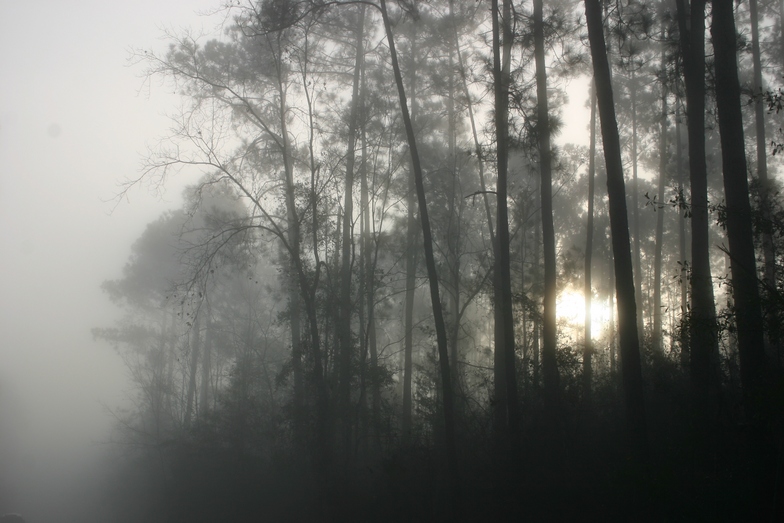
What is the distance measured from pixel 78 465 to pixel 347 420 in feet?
106

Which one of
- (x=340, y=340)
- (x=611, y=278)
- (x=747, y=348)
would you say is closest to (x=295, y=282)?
(x=340, y=340)

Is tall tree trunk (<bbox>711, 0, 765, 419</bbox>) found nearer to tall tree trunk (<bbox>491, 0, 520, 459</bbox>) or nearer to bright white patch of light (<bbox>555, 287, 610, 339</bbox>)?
tall tree trunk (<bbox>491, 0, 520, 459</bbox>)

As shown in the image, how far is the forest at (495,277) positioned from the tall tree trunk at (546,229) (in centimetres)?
6

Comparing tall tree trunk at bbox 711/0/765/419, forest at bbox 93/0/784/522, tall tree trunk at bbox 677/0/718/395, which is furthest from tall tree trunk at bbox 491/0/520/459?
tall tree trunk at bbox 711/0/765/419

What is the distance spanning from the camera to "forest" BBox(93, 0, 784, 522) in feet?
26.0

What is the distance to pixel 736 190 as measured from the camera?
8.11 meters

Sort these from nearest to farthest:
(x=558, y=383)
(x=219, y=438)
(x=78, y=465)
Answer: (x=558, y=383)
(x=219, y=438)
(x=78, y=465)

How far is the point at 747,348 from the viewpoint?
298 inches

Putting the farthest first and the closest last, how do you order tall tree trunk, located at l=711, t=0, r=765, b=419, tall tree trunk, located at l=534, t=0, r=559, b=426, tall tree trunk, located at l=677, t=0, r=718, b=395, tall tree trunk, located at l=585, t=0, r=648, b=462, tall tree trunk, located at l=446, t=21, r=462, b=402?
tall tree trunk, located at l=446, t=21, r=462, b=402, tall tree trunk, located at l=534, t=0, r=559, b=426, tall tree trunk, located at l=677, t=0, r=718, b=395, tall tree trunk, located at l=585, t=0, r=648, b=462, tall tree trunk, located at l=711, t=0, r=765, b=419

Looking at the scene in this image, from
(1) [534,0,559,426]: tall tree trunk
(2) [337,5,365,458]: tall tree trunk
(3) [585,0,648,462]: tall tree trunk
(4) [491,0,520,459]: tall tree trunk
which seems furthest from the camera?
(2) [337,5,365,458]: tall tree trunk

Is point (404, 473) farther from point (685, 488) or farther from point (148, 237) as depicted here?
point (148, 237)

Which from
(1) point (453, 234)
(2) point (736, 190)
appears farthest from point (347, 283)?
(2) point (736, 190)

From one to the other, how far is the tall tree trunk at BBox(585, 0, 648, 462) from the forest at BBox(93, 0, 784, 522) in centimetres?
4

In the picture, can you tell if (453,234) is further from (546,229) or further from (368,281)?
(546,229)
